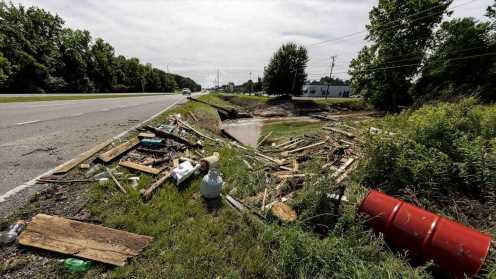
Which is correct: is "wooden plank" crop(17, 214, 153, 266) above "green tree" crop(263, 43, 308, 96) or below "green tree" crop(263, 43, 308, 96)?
below

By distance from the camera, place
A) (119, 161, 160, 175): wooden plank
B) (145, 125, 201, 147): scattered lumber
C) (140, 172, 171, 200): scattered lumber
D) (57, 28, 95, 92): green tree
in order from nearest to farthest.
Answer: (140, 172, 171, 200): scattered lumber < (119, 161, 160, 175): wooden plank < (145, 125, 201, 147): scattered lumber < (57, 28, 95, 92): green tree

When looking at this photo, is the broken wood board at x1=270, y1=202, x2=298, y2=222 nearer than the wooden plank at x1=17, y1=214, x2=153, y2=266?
No

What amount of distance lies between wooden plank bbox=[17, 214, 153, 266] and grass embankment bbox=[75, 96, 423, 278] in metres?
0.13

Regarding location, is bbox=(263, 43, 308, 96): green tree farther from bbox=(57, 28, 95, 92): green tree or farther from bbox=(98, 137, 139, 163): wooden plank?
bbox=(57, 28, 95, 92): green tree

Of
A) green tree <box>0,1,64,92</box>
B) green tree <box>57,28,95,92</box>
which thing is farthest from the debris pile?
green tree <box>57,28,95,92</box>

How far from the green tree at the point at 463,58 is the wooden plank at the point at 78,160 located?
86.5 feet

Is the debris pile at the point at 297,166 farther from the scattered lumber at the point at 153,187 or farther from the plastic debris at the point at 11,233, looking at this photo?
the plastic debris at the point at 11,233

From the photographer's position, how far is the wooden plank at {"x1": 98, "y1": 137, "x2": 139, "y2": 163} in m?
4.47

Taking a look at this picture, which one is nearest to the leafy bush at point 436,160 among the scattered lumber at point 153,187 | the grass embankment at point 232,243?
the grass embankment at point 232,243

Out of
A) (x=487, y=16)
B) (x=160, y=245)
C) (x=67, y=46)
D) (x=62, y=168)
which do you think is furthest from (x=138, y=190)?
(x=67, y=46)

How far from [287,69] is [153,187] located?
36100 millimetres

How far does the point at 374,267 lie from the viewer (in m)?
2.12

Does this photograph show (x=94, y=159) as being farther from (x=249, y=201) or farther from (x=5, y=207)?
(x=249, y=201)

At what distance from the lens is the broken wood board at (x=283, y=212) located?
312 cm
